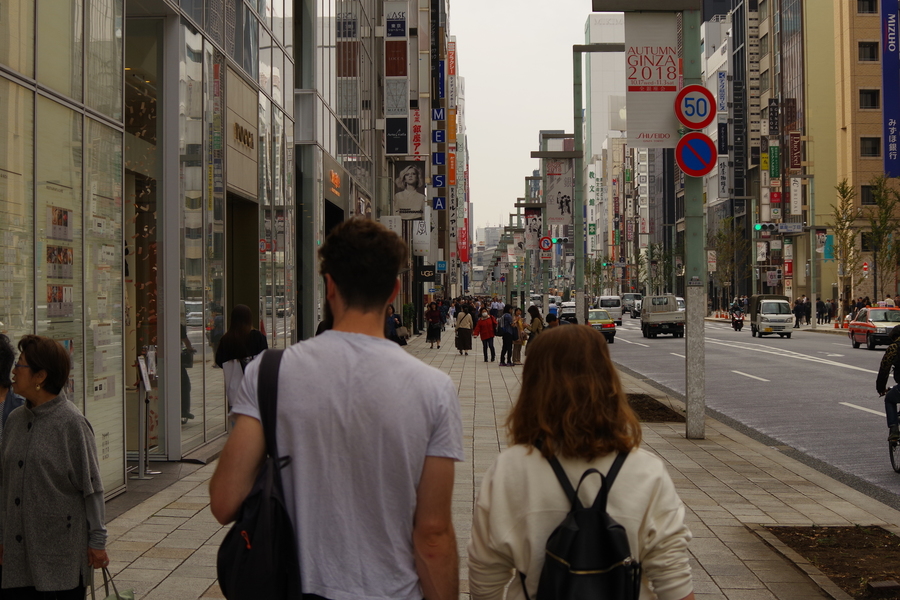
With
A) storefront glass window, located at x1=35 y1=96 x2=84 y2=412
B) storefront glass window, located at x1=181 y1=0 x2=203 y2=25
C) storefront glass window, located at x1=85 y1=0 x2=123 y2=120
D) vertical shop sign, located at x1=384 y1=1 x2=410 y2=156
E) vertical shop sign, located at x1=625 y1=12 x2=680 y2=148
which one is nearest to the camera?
storefront glass window, located at x1=35 y1=96 x2=84 y2=412

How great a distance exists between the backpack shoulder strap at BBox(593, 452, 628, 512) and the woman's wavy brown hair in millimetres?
45

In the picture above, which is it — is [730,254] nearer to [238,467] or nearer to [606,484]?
[606,484]

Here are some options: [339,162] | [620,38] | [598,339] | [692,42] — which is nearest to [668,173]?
[620,38]

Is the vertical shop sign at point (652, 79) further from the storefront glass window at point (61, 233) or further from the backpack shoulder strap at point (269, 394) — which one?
the backpack shoulder strap at point (269, 394)

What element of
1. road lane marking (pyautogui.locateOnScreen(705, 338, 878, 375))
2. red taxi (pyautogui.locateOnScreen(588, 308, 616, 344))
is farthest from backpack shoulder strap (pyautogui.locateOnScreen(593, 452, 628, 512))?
red taxi (pyautogui.locateOnScreen(588, 308, 616, 344))

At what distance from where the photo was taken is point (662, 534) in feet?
9.30

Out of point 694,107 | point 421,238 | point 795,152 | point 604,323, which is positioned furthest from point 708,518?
point 795,152

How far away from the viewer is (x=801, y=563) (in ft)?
21.6

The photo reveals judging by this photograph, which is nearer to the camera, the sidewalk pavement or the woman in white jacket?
the woman in white jacket

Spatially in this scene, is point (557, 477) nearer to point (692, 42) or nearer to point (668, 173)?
point (692, 42)

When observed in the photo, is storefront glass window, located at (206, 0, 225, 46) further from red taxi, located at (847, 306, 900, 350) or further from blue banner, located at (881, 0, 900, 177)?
blue banner, located at (881, 0, 900, 177)

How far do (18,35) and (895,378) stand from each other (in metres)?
8.42

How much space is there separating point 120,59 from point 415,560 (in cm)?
805

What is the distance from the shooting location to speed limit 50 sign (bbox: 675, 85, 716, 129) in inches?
520
